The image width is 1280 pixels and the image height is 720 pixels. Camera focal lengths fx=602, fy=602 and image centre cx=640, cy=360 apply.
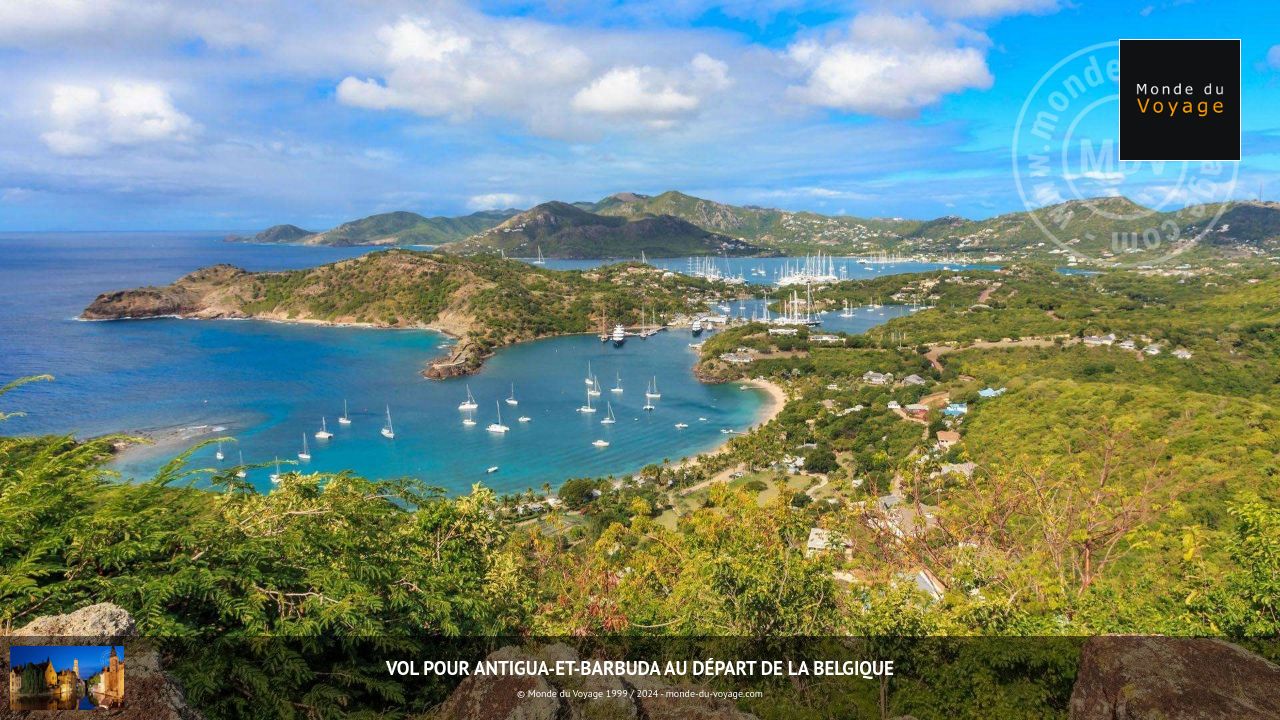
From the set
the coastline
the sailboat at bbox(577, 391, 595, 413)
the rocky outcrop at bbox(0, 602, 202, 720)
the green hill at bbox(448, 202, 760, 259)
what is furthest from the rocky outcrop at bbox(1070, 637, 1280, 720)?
the green hill at bbox(448, 202, 760, 259)

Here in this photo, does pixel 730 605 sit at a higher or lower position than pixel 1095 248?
lower

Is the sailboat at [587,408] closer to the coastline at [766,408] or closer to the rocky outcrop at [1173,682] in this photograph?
the coastline at [766,408]

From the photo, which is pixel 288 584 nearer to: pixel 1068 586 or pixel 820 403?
pixel 1068 586

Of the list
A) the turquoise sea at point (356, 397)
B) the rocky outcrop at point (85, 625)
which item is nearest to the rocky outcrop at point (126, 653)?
the rocky outcrop at point (85, 625)

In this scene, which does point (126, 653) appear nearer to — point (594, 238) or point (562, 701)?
point (562, 701)

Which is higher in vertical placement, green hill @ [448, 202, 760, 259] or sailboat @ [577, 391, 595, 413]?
green hill @ [448, 202, 760, 259]

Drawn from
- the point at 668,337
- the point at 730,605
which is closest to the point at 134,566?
the point at 730,605

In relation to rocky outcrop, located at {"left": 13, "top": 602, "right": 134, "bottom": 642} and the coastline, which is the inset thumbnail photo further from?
the coastline
